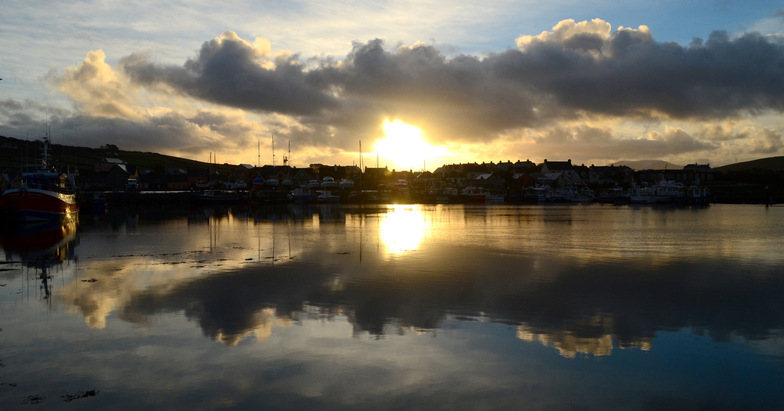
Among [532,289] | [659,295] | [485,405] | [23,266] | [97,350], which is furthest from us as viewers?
[23,266]

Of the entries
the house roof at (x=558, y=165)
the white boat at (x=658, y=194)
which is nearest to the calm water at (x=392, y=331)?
the white boat at (x=658, y=194)

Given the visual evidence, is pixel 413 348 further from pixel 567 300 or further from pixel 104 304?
pixel 104 304

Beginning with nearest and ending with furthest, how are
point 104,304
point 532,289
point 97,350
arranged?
point 97,350 → point 104,304 → point 532,289

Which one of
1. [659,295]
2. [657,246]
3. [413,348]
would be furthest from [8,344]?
[657,246]

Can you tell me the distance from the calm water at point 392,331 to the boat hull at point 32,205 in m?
24.4

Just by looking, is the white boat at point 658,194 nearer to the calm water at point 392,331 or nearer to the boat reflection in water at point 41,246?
the calm water at point 392,331

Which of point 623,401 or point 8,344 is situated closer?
point 623,401

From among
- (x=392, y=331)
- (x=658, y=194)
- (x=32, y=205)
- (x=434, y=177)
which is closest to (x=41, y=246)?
(x=32, y=205)

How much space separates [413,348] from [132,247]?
2726 centimetres

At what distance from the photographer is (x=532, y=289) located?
2025 centimetres

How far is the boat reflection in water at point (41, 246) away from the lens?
2583 centimetres

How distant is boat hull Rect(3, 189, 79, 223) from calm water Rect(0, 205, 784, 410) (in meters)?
24.4

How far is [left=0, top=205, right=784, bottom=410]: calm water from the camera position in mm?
10430

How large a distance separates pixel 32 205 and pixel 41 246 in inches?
760
